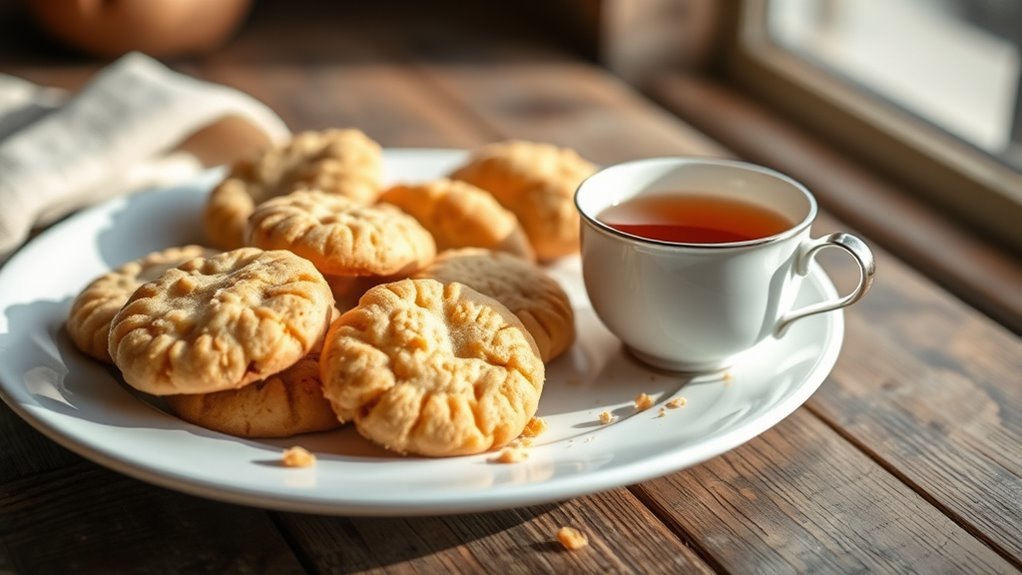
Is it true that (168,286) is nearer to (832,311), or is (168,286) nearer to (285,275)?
(285,275)

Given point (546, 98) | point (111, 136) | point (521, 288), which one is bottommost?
point (546, 98)

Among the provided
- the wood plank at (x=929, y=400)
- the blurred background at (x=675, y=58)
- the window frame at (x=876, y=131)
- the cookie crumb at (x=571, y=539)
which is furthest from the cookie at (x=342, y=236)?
the window frame at (x=876, y=131)

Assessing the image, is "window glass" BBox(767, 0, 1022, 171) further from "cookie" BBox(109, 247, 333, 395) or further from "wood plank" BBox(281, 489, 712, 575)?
"cookie" BBox(109, 247, 333, 395)

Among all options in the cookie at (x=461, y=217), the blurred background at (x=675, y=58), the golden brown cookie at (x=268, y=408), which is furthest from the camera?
the blurred background at (x=675, y=58)

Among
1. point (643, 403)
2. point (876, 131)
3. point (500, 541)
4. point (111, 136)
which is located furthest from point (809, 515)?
point (111, 136)

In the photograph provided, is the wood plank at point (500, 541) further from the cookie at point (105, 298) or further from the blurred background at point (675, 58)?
the blurred background at point (675, 58)

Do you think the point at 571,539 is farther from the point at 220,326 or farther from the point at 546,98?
the point at 546,98
